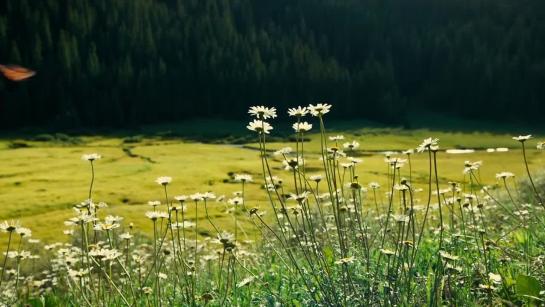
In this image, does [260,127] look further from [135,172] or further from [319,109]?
[135,172]

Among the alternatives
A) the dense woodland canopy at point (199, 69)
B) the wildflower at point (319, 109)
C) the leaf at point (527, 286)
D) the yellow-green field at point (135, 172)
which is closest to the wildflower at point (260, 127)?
the wildflower at point (319, 109)

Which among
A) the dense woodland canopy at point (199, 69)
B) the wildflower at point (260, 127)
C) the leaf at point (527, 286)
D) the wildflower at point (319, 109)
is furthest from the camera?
the dense woodland canopy at point (199, 69)

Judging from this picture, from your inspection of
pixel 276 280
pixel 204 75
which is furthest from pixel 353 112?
pixel 276 280

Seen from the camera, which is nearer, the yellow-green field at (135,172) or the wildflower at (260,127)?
the wildflower at (260,127)

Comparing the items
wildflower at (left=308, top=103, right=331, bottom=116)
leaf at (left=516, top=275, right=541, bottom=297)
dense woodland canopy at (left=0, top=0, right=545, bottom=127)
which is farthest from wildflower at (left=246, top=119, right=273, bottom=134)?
dense woodland canopy at (left=0, top=0, right=545, bottom=127)

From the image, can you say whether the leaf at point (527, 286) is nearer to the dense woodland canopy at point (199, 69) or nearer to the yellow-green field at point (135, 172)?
the yellow-green field at point (135, 172)

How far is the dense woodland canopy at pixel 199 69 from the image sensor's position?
482ft

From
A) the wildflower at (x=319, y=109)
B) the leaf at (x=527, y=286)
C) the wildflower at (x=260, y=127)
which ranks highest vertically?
the wildflower at (x=319, y=109)

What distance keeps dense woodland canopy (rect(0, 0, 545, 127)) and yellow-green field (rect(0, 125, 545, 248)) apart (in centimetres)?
2007

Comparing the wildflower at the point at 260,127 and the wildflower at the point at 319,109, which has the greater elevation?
the wildflower at the point at 319,109

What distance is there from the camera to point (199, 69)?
162000 mm

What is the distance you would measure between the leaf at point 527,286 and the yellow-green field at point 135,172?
16430mm

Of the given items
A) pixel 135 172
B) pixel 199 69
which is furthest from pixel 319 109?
pixel 199 69

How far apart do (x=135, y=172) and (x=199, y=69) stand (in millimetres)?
88100
